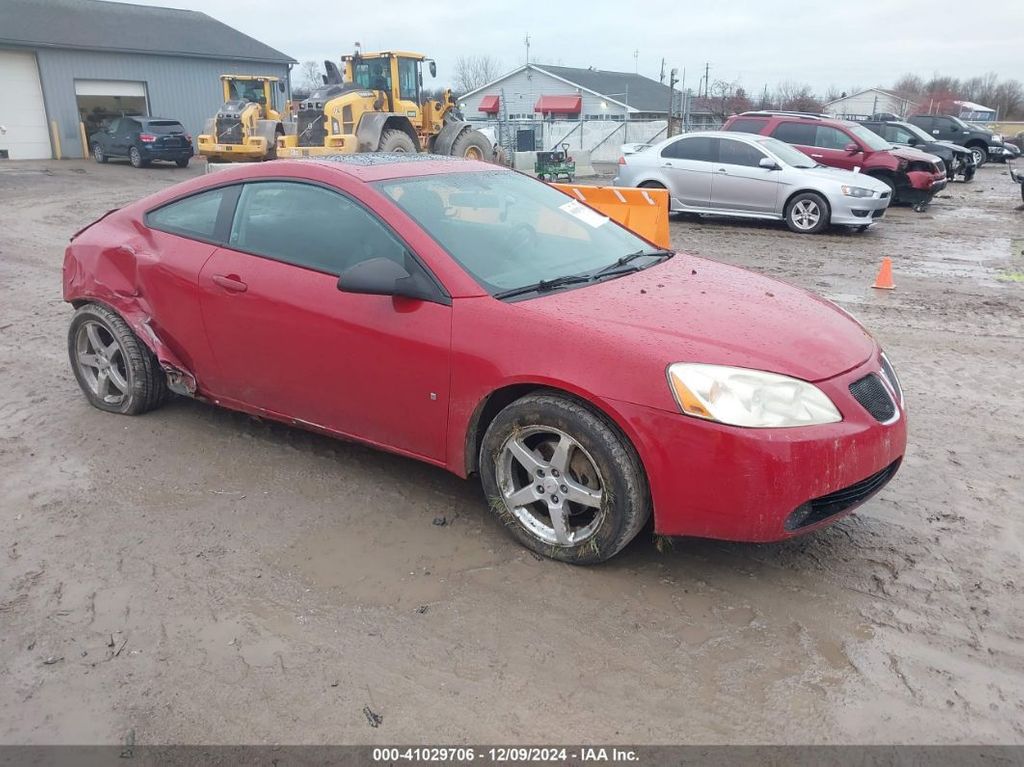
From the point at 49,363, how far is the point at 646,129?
29.0 m

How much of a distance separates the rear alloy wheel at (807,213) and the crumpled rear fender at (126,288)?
37.1ft

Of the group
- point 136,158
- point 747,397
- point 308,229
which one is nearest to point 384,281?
point 308,229

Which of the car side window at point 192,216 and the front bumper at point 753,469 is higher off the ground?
the car side window at point 192,216

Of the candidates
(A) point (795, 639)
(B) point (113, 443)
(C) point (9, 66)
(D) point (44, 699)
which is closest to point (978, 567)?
(A) point (795, 639)

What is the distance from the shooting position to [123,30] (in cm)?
3275

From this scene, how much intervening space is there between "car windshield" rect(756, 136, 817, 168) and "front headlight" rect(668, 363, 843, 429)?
11636 millimetres

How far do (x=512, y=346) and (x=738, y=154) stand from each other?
11.7m

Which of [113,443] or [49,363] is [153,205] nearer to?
[113,443]

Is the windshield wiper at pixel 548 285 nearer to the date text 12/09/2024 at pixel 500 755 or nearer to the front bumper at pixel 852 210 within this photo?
the date text 12/09/2024 at pixel 500 755

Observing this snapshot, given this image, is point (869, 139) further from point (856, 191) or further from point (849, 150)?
point (856, 191)

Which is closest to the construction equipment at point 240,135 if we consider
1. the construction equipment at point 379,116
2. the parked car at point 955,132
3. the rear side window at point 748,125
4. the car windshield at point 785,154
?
the construction equipment at point 379,116

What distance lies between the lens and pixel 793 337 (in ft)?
11.0

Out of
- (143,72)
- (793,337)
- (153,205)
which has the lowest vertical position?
(793,337)

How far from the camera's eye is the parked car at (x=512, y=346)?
304cm
